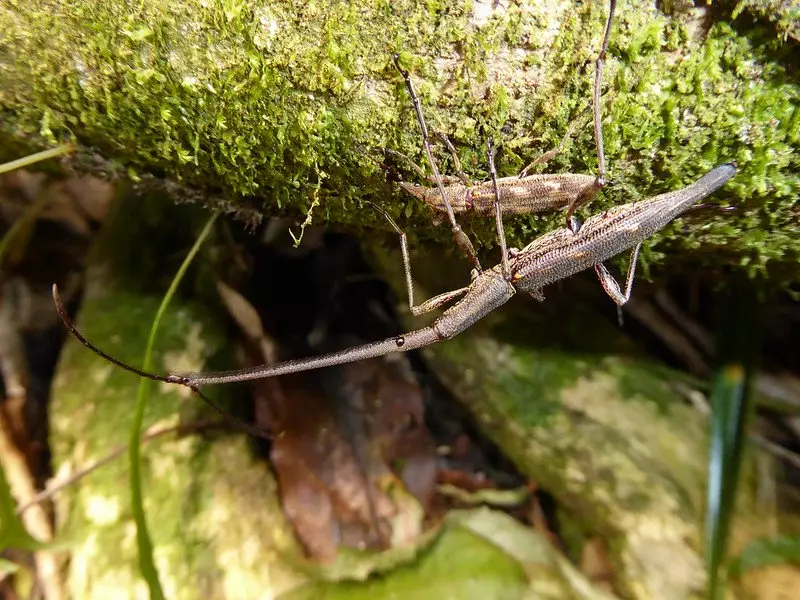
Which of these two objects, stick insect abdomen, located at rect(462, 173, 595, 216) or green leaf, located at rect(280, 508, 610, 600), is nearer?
stick insect abdomen, located at rect(462, 173, 595, 216)

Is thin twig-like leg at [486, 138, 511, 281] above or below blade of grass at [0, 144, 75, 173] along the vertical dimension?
below

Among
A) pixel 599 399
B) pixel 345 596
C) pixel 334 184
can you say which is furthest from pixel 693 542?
pixel 334 184

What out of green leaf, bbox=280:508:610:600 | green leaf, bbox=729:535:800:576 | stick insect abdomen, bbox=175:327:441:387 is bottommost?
green leaf, bbox=729:535:800:576

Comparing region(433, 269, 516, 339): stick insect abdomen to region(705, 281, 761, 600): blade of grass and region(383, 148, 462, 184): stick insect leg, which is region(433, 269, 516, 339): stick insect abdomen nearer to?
region(383, 148, 462, 184): stick insect leg

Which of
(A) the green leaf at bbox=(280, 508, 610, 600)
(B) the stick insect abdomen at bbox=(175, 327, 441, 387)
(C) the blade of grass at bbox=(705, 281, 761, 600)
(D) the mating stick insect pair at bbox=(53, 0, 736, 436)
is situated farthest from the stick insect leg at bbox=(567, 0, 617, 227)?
(A) the green leaf at bbox=(280, 508, 610, 600)

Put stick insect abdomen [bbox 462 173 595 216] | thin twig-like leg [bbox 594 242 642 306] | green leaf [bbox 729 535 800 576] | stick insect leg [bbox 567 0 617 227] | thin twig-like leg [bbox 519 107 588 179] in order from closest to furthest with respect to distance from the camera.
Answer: stick insect leg [bbox 567 0 617 227]
thin twig-like leg [bbox 519 107 588 179]
stick insect abdomen [bbox 462 173 595 216]
thin twig-like leg [bbox 594 242 642 306]
green leaf [bbox 729 535 800 576]

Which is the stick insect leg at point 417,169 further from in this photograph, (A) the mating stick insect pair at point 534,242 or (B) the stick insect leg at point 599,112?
(B) the stick insect leg at point 599,112

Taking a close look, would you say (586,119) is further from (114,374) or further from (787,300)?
(114,374)

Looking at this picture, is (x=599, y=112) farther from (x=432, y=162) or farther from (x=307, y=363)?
(x=307, y=363)
